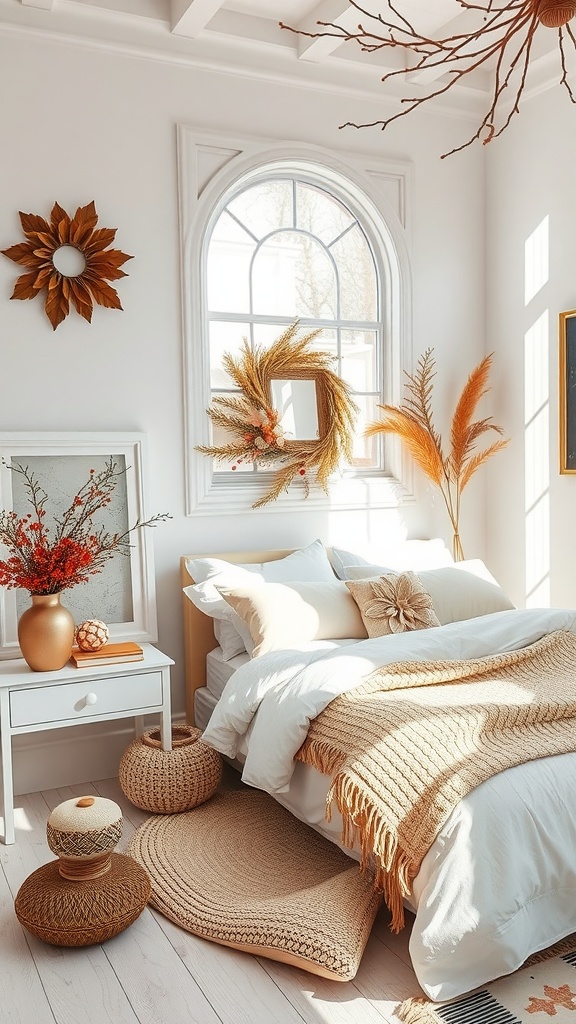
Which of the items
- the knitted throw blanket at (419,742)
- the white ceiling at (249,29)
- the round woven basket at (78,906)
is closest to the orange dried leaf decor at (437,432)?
the white ceiling at (249,29)

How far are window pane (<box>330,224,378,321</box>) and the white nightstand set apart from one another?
1.96m

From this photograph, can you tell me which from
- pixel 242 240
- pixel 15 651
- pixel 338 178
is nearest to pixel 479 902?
pixel 15 651

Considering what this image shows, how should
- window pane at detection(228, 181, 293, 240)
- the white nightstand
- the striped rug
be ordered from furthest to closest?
window pane at detection(228, 181, 293, 240)
the white nightstand
the striped rug

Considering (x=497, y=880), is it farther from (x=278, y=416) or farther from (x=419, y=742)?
(x=278, y=416)

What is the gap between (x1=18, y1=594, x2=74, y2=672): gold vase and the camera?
296cm

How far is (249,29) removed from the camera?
12.0 ft

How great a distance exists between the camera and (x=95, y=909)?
7.37 ft

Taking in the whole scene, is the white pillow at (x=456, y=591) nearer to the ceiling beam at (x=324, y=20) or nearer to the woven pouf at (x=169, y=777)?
the woven pouf at (x=169, y=777)

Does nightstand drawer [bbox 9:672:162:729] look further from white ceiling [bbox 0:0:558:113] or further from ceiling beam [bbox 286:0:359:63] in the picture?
ceiling beam [bbox 286:0:359:63]

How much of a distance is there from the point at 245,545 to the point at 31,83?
79.5 inches

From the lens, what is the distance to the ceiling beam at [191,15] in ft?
10.8

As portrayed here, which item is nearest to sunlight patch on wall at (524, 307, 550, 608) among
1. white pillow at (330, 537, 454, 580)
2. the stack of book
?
white pillow at (330, 537, 454, 580)

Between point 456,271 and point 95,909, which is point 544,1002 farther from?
point 456,271

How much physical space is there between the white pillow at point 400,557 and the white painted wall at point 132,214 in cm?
16
